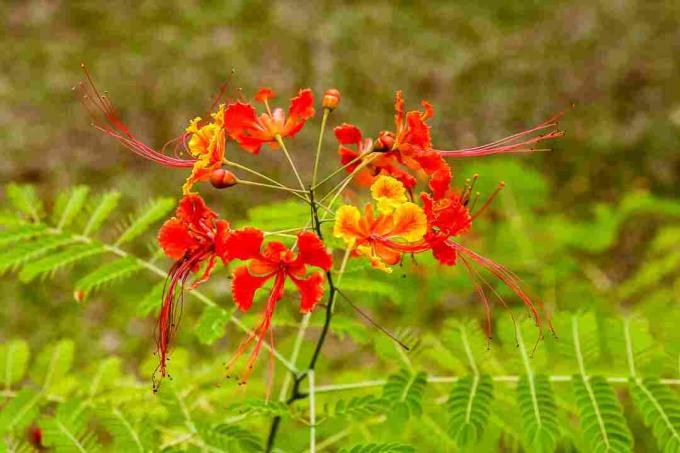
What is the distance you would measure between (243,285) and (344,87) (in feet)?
15.0

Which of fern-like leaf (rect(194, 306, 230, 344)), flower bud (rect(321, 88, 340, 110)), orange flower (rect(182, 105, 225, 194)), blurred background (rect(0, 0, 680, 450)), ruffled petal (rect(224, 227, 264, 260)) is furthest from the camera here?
blurred background (rect(0, 0, 680, 450))

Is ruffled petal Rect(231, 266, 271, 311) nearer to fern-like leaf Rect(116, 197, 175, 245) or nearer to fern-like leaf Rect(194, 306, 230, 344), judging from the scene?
fern-like leaf Rect(194, 306, 230, 344)

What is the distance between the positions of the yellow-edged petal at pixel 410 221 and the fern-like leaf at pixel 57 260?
101cm

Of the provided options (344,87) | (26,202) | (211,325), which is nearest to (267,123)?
(211,325)

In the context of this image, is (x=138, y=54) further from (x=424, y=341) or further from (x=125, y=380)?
(x=424, y=341)

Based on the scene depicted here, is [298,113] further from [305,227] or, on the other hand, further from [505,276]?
[505,276]

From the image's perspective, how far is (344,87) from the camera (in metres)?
5.90

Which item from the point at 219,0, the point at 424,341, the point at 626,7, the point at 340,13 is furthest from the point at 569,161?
the point at 424,341

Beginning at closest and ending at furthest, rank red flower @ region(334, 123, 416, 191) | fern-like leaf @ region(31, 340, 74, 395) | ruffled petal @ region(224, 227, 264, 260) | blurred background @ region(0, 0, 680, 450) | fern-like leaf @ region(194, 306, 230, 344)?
ruffled petal @ region(224, 227, 264, 260) → red flower @ region(334, 123, 416, 191) → fern-like leaf @ region(194, 306, 230, 344) → fern-like leaf @ region(31, 340, 74, 395) → blurred background @ region(0, 0, 680, 450)

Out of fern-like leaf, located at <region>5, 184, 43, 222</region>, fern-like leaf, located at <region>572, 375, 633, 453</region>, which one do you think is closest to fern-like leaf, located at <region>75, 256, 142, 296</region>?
fern-like leaf, located at <region>5, 184, 43, 222</region>

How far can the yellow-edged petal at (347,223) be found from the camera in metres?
1.45

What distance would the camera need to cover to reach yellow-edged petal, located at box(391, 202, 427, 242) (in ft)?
4.80

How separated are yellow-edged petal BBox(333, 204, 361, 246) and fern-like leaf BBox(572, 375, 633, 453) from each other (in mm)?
730

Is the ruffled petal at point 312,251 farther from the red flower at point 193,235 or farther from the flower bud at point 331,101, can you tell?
the flower bud at point 331,101
